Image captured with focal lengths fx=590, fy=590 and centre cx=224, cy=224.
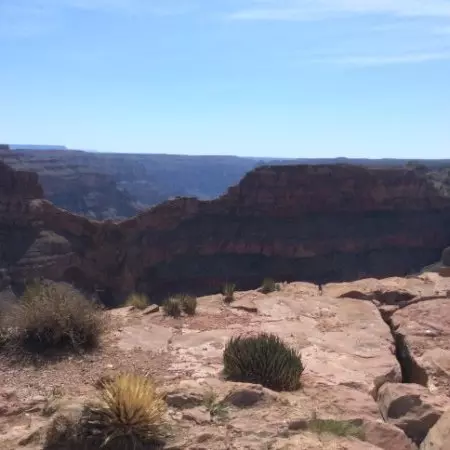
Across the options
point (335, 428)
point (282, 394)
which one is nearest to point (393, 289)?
point (282, 394)

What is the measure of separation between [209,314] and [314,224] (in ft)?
166

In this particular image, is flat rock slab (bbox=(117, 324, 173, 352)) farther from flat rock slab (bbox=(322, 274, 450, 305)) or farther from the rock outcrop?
the rock outcrop

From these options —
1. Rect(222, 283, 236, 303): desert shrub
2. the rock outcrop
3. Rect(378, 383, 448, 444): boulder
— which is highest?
Rect(378, 383, 448, 444): boulder

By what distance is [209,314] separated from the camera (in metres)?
11.5

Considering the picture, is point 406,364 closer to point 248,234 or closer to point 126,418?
point 126,418

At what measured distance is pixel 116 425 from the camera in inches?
213

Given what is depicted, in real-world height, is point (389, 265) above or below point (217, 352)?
below

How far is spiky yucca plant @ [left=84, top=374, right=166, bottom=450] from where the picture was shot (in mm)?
5344

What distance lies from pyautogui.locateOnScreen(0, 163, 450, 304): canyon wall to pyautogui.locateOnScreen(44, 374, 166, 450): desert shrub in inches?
1645

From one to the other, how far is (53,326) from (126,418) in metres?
3.26

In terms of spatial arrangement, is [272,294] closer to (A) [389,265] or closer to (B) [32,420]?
(B) [32,420]

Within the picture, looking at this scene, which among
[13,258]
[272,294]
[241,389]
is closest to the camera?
[241,389]

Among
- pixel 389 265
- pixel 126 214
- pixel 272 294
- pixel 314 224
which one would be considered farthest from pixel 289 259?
pixel 126 214

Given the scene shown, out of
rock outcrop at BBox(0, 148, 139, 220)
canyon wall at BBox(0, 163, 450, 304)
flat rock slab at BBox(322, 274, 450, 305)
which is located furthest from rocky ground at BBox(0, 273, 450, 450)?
rock outcrop at BBox(0, 148, 139, 220)
